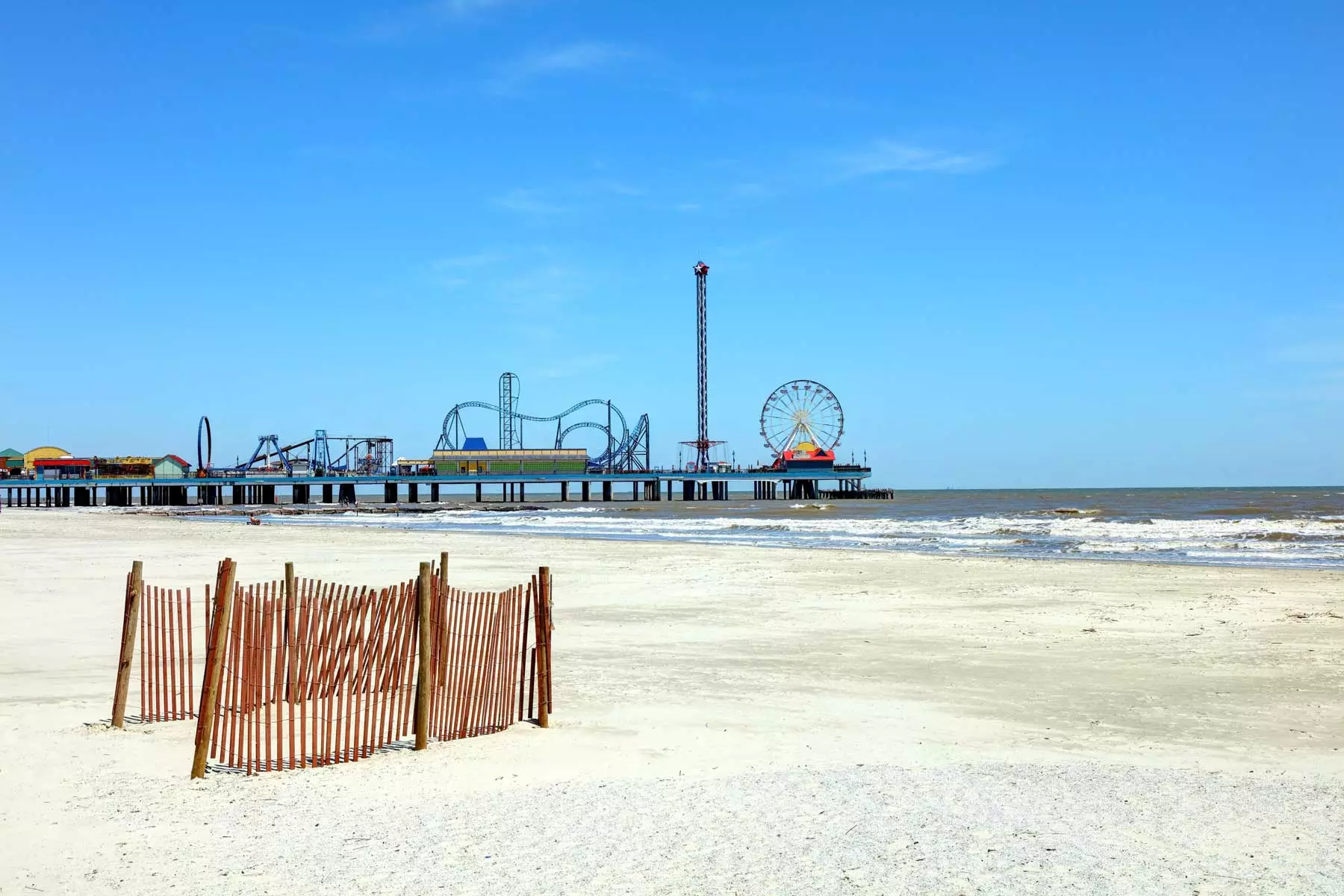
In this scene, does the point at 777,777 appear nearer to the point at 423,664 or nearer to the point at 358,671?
the point at 423,664

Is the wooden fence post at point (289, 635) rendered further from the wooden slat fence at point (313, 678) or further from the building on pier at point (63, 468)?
the building on pier at point (63, 468)

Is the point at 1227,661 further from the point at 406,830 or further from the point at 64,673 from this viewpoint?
the point at 64,673

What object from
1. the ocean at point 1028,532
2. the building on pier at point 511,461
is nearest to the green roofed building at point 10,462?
the building on pier at point 511,461

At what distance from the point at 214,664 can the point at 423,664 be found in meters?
1.49

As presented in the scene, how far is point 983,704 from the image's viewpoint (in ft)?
32.9

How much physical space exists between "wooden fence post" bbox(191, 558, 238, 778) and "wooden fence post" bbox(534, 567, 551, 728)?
7.86ft

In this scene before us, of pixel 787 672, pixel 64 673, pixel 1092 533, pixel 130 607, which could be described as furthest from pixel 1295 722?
pixel 1092 533

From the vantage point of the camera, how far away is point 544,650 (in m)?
9.02

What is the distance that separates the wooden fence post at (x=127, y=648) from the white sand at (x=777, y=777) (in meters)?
0.15

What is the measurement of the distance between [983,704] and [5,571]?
2038 centimetres

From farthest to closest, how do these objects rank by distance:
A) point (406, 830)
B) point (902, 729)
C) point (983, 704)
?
point (983, 704)
point (902, 729)
point (406, 830)

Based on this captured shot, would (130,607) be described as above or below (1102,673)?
above

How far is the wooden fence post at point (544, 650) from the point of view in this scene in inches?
350

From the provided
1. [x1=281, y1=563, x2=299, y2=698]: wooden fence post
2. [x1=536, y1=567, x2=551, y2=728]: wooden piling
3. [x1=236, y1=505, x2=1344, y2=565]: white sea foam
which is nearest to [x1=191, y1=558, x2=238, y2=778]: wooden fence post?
[x1=281, y1=563, x2=299, y2=698]: wooden fence post
